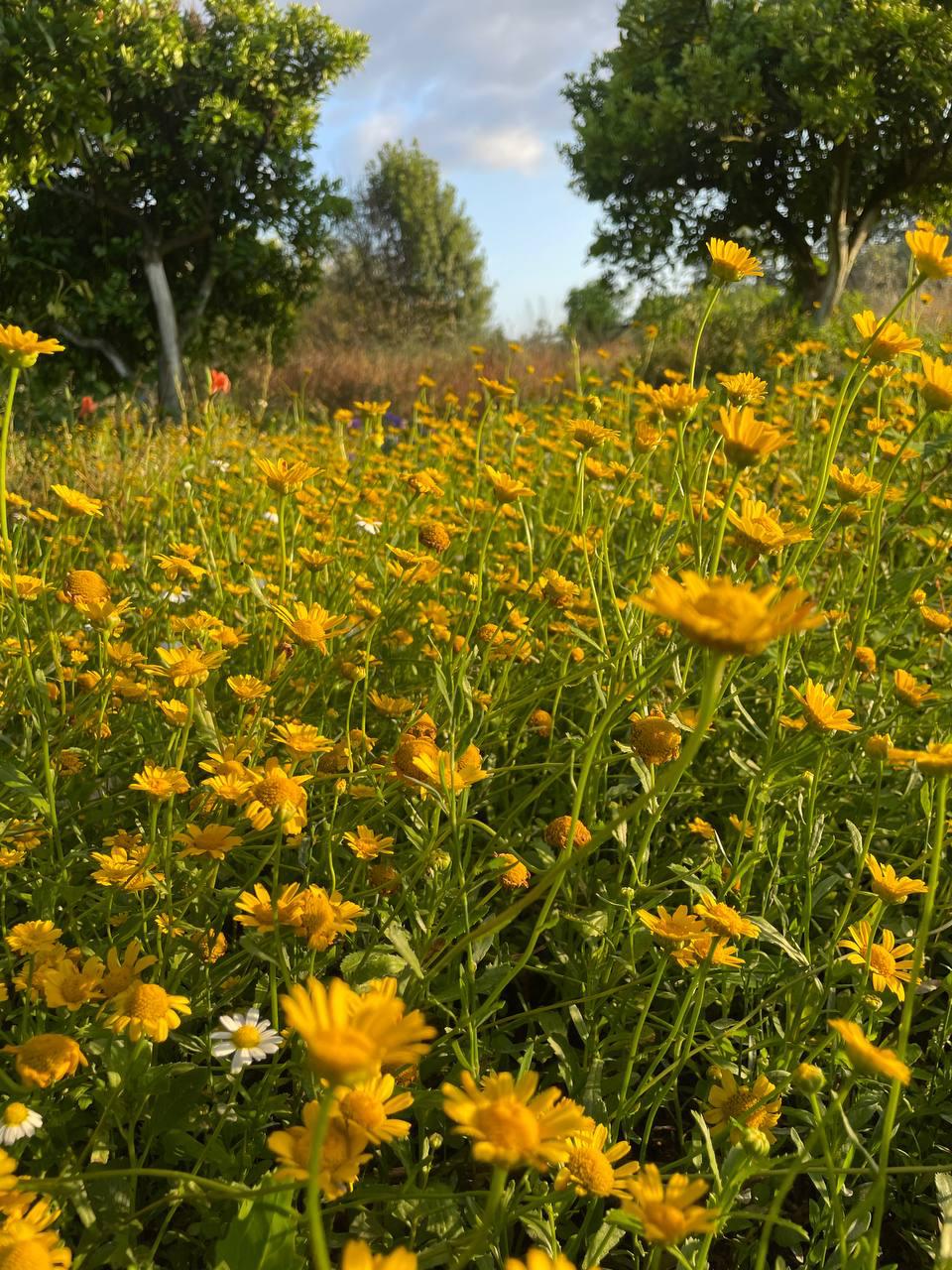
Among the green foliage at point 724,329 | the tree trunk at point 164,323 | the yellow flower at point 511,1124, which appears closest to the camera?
the yellow flower at point 511,1124

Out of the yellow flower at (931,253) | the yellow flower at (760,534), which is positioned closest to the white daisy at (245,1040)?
the yellow flower at (760,534)

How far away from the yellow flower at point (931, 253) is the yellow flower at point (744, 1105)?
1.19 meters

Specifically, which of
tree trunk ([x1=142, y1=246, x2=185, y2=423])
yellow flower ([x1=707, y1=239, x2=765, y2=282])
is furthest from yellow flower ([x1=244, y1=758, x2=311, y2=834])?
tree trunk ([x1=142, y1=246, x2=185, y2=423])

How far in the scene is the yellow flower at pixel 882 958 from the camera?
105 centimetres

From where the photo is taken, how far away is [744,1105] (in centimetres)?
102

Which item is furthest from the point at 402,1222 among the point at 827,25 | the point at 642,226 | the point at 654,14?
the point at 654,14

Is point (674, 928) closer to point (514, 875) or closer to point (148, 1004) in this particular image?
point (514, 875)

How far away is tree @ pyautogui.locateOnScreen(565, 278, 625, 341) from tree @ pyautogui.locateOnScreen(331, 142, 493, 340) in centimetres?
434

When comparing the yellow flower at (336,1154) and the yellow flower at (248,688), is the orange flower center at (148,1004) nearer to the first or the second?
the yellow flower at (336,1154)

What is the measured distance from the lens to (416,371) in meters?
11.4

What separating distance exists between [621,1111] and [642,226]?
13.4 m

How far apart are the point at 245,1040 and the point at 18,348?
0.93 metres

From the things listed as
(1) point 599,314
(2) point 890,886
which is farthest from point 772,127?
(2) point 890,886

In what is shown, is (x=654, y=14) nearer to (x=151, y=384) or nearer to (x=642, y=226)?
(x=642, y=226)
